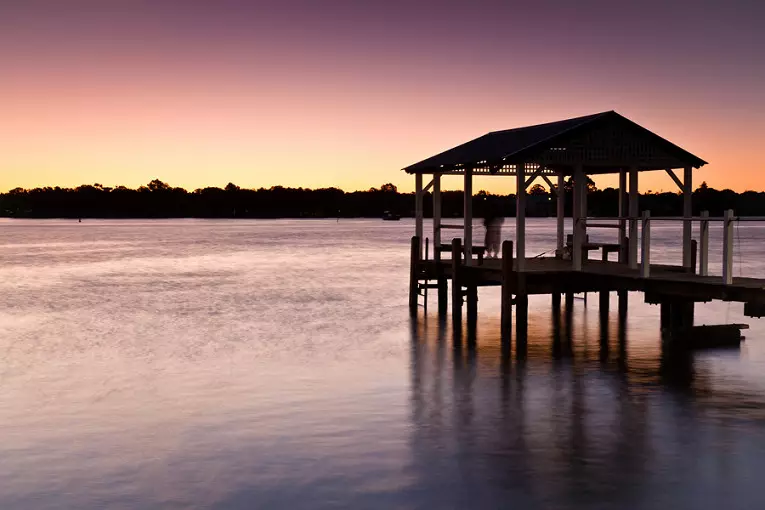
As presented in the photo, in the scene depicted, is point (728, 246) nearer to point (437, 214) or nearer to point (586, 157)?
point (586, 157)

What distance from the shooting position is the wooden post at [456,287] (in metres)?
24.3

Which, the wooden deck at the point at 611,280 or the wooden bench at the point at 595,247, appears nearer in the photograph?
the wooden deck at the point at 611,280

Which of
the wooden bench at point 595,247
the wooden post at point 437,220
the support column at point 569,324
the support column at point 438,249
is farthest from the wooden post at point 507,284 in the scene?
the wooden post at point 437,220

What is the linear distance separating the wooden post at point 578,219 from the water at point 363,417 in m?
2.15

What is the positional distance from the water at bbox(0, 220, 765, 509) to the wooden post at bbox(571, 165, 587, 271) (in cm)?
215

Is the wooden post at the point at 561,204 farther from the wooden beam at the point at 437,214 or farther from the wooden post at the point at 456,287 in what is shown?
the wooden post at the point at 456,287

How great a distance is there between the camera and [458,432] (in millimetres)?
13562

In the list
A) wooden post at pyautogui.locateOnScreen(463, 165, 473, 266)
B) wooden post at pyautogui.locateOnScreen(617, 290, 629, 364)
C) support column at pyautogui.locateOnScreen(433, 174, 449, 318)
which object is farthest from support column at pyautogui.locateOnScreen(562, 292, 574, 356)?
support column at pyautogui.locateOnScreen(433, 174, 449, 318)

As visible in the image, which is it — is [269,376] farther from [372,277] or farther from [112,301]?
[372,277]

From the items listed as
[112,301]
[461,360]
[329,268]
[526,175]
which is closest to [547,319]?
[526,175]

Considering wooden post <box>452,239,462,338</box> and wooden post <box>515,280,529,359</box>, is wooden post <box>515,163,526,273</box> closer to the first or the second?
wooden post <box>515,280,529,359</box>

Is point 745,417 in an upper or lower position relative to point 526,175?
lower

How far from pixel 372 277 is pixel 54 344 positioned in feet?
89.5

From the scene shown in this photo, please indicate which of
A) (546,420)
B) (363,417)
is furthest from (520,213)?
(363,417)
